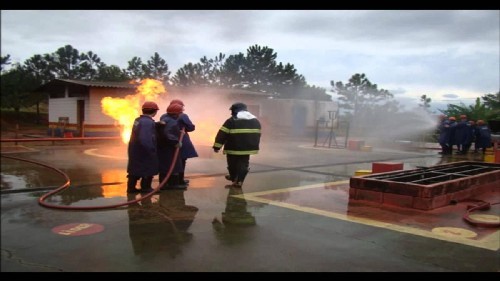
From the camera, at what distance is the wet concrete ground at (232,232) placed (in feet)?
13.1

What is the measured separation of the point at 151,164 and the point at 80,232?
2.37 m

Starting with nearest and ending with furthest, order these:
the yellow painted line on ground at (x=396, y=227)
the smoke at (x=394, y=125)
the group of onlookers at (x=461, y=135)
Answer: the yellow painted line on ground at (x=396, y=227), the group of onlookers at (x=461, y=135), the smoke at (x=394, y=125)

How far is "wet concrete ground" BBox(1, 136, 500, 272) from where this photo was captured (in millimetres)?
4008

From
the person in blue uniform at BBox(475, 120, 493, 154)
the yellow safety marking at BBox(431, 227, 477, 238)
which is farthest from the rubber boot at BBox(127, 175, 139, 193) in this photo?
the person in blue uniform at BBox(475, 120, 493, 154)

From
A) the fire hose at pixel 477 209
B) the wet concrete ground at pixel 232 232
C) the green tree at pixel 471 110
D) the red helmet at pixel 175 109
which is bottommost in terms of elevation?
the wet concrete ground at pixel 232 232

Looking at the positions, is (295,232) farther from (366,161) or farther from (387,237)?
(366,161)

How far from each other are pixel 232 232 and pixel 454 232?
2849mm

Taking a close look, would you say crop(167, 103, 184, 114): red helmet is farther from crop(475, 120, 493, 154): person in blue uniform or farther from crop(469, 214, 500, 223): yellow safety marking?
crop(475, 120, 493, 154): person in blue uniform

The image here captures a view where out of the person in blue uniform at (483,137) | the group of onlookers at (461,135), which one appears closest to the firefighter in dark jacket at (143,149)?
the group of onlookers at (461,135)

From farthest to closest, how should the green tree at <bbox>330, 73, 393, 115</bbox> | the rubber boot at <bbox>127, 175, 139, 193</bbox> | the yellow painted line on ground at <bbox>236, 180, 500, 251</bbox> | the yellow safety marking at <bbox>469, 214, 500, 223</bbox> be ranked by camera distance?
the green tree at <bbox>330, 73, 393, 115</bbox>
the rubber boot at <bbox>127, 175, 139, 193</bbox>
the yellow safety marking at <bbox>469, 214, 500, 223</bbox>
the yellow painted line on ground at <bbox>236, 180, 500, 251</bbox>

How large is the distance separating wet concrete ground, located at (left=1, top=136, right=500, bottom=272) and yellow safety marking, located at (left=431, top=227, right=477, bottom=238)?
13mm

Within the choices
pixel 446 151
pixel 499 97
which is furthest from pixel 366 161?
pixel 499 97

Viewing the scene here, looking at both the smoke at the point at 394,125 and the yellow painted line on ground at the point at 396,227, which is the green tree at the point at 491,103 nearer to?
the smoke at the point at 394,125

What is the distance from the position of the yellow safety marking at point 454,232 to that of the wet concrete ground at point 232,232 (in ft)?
0.04
